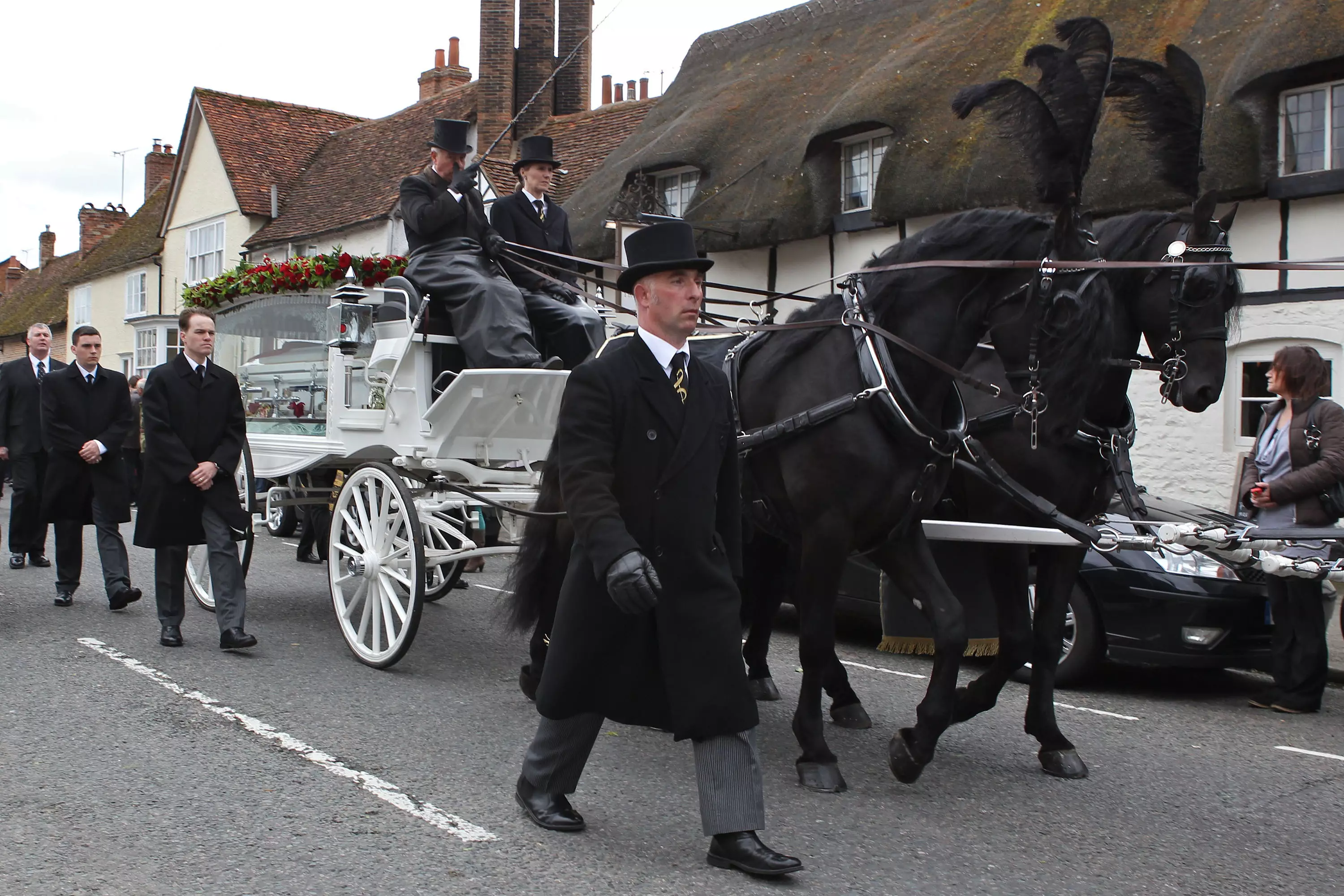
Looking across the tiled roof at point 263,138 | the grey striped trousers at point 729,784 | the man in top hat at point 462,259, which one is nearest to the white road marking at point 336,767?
the grey striped trousers at point 729,784

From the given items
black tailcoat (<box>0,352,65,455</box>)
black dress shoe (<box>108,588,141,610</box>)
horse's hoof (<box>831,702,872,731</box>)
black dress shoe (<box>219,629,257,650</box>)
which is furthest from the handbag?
black tailcoat (<box>0,352,65,455</box>)

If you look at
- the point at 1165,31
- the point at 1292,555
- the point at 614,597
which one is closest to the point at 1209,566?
the point at 1292,555

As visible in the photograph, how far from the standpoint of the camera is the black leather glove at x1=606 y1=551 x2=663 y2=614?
11.3ft

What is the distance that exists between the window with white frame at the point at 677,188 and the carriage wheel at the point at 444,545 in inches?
398

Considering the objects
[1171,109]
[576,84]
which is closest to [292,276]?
[1171,109]

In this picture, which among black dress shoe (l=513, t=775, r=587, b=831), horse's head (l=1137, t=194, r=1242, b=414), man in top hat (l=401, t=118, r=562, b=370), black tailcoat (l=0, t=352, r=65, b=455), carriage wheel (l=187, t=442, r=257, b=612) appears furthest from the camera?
black tailcoat (l=0, t=352, r=65, b=455)

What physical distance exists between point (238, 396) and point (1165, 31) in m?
10.1

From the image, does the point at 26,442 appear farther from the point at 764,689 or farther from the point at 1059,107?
the point at 1059,107

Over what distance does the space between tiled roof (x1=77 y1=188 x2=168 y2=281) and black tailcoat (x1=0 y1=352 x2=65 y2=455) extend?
26163mm

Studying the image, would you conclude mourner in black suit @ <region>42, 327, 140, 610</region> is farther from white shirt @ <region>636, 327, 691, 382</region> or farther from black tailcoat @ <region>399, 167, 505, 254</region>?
white shirt @ <region>636, 327, 691, 382</region>

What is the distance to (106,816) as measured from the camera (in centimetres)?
405

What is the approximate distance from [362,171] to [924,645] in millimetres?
25119

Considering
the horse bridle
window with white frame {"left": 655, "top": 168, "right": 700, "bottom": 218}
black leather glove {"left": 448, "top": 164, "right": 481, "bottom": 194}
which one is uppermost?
window with white frame {"left": 655, "top": 168, "right": 700, "bottom": 218}

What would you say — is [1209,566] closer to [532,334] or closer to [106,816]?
[532,334]
